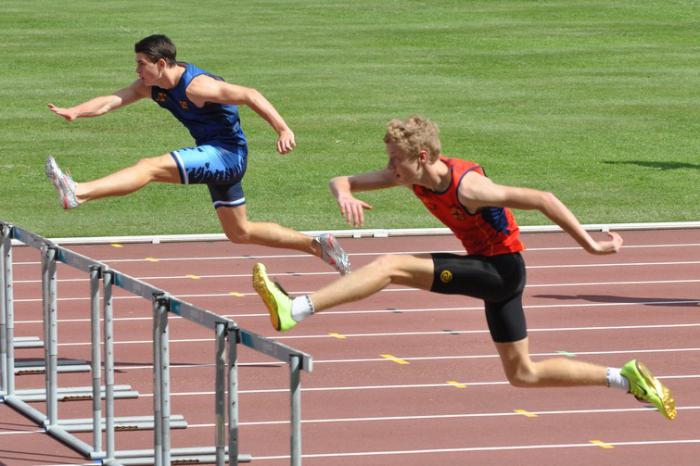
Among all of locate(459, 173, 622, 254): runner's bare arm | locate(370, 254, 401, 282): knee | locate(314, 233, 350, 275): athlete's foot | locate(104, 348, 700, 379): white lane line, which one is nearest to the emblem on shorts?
locate(370, 254, 401, 282): knee

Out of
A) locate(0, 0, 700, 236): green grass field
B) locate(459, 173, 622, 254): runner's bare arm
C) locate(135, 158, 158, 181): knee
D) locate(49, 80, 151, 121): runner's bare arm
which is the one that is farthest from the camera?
locate(0, 0, 700, 236): green grass field

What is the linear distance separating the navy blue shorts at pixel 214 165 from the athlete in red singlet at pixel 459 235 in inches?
86.8

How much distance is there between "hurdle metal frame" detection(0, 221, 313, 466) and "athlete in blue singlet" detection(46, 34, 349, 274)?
0.70 m

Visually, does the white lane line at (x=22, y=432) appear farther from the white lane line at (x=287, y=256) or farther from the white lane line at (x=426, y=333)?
the white lane line at (x=287, y=256)

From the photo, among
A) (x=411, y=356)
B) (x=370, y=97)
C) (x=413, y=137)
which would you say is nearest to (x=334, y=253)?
(x=411, y=356)

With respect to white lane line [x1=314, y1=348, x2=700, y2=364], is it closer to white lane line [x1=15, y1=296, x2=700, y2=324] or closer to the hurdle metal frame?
white lane line [x1=15, y1=296, x2=700, y2=324]

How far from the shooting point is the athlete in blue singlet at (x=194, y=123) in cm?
1041

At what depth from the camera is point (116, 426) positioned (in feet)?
34.6

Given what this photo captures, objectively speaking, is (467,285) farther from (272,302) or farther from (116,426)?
(116,426)

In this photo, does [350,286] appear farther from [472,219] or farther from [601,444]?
[601,444]

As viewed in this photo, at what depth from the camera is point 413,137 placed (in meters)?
8.45

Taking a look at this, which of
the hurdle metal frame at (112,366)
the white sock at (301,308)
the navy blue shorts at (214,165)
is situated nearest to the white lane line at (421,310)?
the hurdle metal frame at (112,366)

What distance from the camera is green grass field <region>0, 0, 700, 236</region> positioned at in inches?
805

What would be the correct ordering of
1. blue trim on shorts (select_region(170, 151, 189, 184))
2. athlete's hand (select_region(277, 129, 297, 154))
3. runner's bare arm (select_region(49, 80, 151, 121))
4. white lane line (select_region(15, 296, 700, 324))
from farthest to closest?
1. white lane line (select_region(15, 296, 700, 324))
2. runner's bare arm (select_region(49, 80, 151, 121))
3. blue trim on shorts (select_region(170, 151, 189, 184))
4. athlete's hand (select_region(277, 129, 297, 154))
